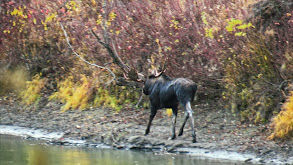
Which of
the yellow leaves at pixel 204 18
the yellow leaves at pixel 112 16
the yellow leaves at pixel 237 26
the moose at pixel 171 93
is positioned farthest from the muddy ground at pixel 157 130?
the yellow leaves at pixel 112 16

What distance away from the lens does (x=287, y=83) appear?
41.2 ft

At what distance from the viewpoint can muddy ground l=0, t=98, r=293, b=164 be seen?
11.4 meters

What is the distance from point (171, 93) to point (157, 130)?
5.07 feet

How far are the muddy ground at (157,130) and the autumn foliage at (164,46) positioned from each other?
49 centimetres

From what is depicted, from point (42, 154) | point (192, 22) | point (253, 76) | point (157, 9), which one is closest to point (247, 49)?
point (253, 76)

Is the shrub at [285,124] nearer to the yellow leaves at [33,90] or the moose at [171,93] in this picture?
the moose at [171,93]

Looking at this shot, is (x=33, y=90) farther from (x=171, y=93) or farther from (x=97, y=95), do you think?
(x=171, y=93)

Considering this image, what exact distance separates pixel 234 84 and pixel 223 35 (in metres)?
1.29

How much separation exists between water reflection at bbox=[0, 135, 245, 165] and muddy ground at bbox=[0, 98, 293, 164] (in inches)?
21.0

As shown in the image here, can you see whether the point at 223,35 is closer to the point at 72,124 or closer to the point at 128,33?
the point at 128,33

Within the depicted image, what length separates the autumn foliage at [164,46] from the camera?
42.2 feet

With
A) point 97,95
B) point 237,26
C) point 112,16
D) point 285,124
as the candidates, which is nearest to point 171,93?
point 237,26

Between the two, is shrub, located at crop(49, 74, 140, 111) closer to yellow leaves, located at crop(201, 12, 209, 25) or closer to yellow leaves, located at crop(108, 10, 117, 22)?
yellow leaves, located at crop(108, 10, 117, 22)

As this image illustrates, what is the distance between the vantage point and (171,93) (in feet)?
41.1
